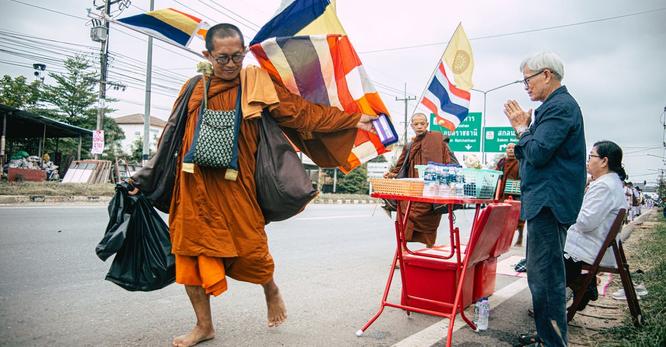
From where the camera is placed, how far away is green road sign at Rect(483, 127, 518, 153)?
23984 mm

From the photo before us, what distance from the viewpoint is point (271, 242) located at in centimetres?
776

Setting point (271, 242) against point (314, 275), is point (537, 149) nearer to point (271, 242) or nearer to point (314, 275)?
point (314, 275)

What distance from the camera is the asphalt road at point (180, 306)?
3.29 meters

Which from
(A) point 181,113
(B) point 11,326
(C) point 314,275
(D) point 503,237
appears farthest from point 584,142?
(B) point 11,326

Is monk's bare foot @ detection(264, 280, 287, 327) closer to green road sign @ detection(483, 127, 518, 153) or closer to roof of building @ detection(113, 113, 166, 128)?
green road sign @ detection(483, 127, 518, 153)

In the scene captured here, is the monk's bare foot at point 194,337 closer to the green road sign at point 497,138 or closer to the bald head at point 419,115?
the bald head at point 419,115

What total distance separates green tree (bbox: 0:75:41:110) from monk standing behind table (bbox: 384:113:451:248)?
37850 millimetres

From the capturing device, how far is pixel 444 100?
19.7 feet

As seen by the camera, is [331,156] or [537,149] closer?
[537,149]

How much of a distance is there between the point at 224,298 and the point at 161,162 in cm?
165

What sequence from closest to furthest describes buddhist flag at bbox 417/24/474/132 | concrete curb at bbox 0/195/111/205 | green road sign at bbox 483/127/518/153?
buddhist flag at bbox 417/24/474/132, concrete curb at bbox 0/195/111/205, green road sign at bbox 483/127/518/153

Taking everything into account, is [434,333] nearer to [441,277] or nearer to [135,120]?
[441,277]

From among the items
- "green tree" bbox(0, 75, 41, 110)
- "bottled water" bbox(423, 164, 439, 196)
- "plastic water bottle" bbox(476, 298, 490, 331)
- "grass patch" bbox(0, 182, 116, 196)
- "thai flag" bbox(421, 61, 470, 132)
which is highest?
"green tree" bbox(0, 75, 41, 110)

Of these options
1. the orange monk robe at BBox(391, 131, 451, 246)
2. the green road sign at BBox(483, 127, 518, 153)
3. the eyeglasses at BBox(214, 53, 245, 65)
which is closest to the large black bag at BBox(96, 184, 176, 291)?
the eyeglasses at BBox(214, 53, 245, 65)
